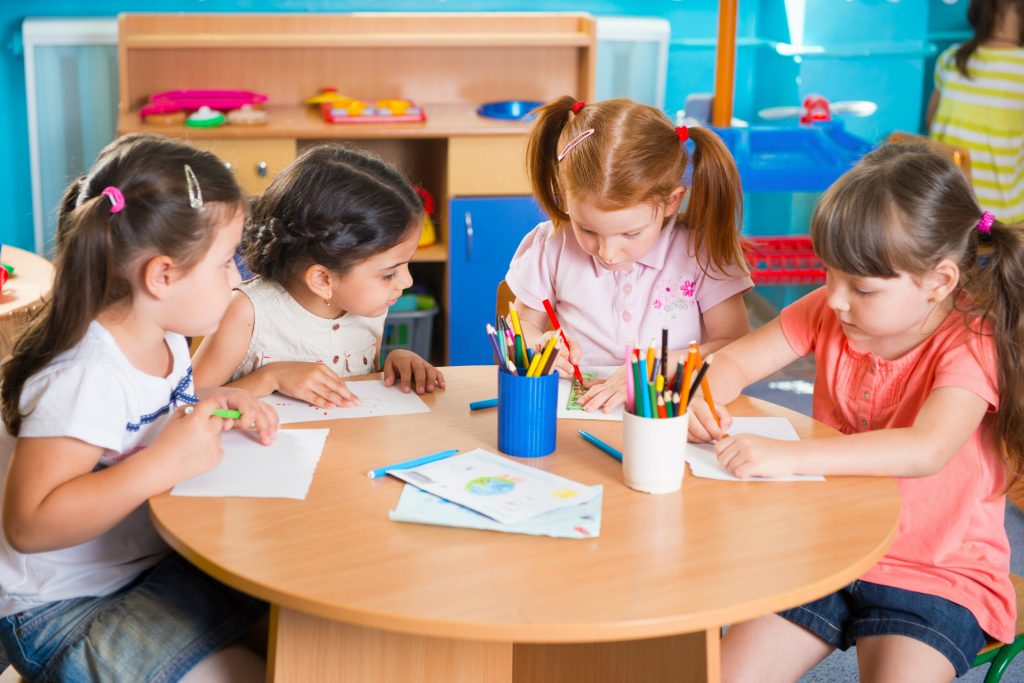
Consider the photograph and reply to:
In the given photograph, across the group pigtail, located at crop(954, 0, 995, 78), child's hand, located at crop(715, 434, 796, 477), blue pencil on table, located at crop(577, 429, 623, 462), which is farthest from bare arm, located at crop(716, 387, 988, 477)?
pigtail, located at crop(954, 0, 995, 78)

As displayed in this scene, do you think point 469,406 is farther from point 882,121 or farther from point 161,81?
point 882,121

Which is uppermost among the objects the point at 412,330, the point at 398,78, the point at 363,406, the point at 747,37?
the point at 747,37

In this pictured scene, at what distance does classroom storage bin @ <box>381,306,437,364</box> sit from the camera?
11.1 ft

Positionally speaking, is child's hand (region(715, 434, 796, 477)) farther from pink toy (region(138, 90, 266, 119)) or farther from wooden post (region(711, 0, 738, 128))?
pink toy (region(138, 90, 266, 119))

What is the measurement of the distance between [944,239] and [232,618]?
99 centimetres

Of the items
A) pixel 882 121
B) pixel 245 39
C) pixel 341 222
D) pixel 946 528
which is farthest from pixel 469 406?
pixel 882 121

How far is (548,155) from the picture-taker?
1868 millimetres

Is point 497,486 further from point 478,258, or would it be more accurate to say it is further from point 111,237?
point 478,258

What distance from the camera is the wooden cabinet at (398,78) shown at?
321cm

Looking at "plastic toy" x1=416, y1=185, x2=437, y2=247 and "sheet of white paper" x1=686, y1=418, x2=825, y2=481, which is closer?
"sheet of white paper" x1=686, y1=418, x2=825, y2=481

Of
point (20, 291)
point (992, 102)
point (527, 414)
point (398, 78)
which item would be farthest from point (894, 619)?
point (992, 102)

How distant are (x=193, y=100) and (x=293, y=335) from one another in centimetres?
178

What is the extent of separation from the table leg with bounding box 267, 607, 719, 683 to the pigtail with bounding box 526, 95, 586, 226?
750mm

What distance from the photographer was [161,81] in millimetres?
3463
